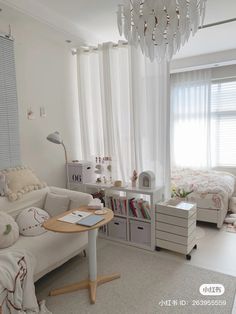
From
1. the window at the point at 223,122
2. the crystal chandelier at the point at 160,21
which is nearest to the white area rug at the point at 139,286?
the crystal chandelier at the point at 160,21

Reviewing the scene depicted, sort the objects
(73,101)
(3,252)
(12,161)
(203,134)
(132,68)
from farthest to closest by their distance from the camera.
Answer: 1. (203,134)
2. (73,101)
3. (132,68)
4. (12,161)
5. (3,252)

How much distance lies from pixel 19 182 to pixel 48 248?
0.81m

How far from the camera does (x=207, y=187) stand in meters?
3.62

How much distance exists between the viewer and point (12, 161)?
2.66 m

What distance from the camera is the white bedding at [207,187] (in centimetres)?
343

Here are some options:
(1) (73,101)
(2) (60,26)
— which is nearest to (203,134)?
(1) (73,101)

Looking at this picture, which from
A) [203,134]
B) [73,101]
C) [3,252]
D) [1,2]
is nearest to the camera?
[3,252]

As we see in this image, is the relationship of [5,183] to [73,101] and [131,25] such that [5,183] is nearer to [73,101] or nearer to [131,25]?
[73,101]

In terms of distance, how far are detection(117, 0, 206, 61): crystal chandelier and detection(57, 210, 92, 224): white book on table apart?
145 cm

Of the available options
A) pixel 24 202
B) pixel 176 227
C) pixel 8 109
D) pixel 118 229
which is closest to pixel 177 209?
pixel 176 227

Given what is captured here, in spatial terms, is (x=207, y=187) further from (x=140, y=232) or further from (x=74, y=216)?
(x=74, y=216)

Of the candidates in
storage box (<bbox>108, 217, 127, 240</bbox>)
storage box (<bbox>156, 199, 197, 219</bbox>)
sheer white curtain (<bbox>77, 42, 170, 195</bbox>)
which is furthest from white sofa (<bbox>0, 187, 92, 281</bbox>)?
sheer white curtain (<bbox>77, 42, 170, 195</bbox>)

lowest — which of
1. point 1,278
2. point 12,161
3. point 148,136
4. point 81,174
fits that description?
point 1,278

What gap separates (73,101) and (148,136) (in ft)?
4.16
